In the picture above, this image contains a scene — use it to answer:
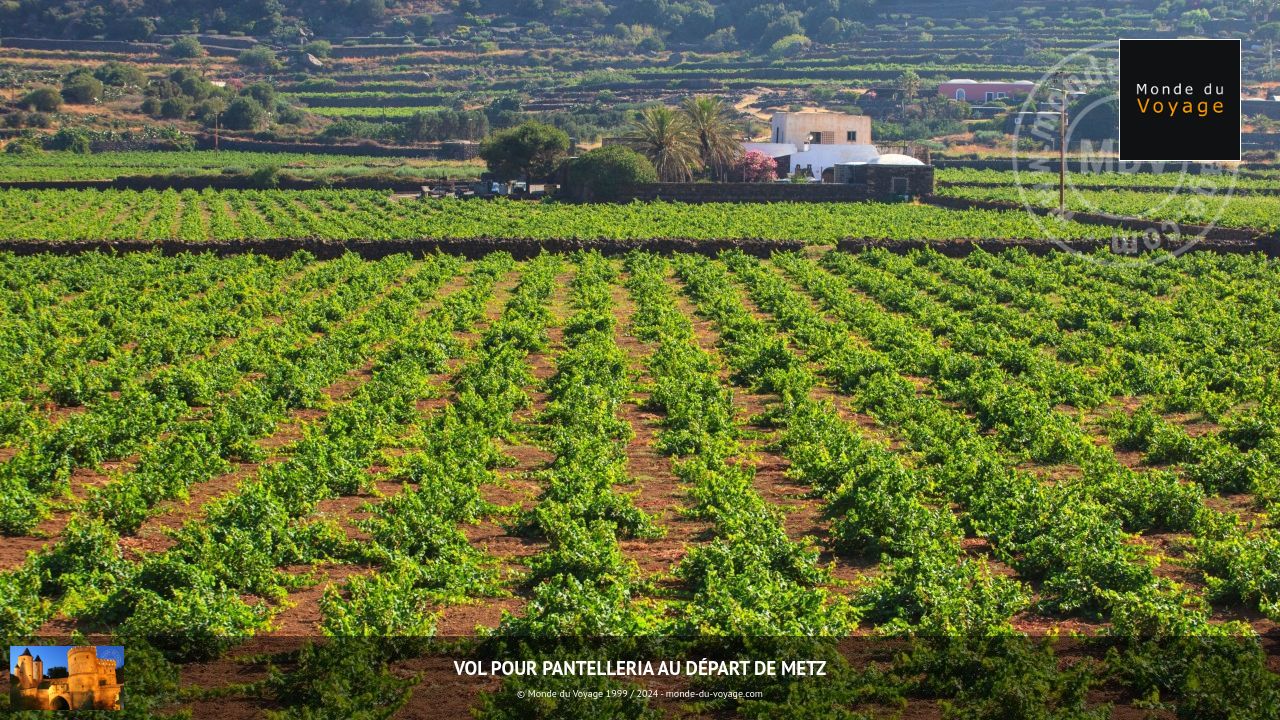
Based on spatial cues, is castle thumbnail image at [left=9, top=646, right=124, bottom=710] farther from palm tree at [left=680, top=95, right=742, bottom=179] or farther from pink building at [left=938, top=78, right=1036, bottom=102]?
pink building at [left=938, top=78, right=1036, bottom=102]

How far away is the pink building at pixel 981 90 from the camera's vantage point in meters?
132

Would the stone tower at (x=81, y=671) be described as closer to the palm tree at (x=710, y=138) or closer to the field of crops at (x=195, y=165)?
the palm tree at (x=710, y=138)

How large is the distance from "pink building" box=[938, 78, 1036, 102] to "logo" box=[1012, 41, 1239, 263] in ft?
25.7

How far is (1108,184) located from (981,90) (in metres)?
64.1

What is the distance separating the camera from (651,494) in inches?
672

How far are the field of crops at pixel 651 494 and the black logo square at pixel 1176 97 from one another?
376cm

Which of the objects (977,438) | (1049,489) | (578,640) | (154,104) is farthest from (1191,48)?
(154,104)

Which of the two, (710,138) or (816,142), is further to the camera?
(816,142)

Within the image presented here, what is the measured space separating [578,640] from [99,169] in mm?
79827

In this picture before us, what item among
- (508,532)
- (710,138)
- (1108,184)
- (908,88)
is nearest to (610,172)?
(710,138)

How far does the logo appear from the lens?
43.7m

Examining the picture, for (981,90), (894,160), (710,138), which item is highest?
(981,90)

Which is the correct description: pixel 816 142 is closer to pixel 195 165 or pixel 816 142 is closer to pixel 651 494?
pixel 195 165

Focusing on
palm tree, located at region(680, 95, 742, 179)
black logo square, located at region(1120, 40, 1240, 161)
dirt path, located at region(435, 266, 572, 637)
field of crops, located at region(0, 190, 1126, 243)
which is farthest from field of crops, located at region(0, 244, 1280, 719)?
palm tree, located at region(680, 95, 742, 179)
